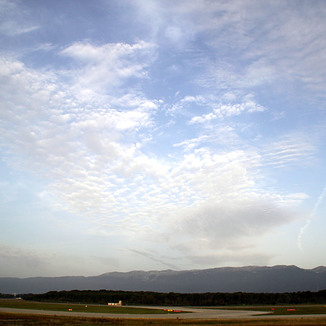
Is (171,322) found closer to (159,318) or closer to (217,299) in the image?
(159,318)

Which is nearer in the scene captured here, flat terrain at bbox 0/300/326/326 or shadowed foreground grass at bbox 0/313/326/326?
shadowed foreground grass at bbox 0/313/326/326

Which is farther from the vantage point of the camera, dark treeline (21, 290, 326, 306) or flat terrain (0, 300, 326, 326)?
dark treeline (21, 290, 326, 306)

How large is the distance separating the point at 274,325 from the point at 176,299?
105157 mm

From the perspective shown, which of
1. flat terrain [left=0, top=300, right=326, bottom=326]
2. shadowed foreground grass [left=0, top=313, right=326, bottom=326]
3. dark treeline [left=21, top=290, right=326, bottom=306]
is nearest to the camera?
shadowed foreground grass [left=0, top=313, right=326, bottom=326]

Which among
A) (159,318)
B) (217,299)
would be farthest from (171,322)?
(217,299)

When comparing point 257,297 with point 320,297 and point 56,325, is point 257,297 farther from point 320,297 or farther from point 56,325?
point 56,325

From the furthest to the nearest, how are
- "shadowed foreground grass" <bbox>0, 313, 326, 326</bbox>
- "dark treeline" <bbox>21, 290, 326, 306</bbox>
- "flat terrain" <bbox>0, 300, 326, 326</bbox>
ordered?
"dark treeline" <bbox>21, 290, 326, 306</bbox> → "flat terrain" <bbox>0, 300, 326, 326</bbox> → "shadowed foreground grass" <bbox>0, 313, 326, 326</bbox>

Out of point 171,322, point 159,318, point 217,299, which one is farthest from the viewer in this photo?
point 217,299

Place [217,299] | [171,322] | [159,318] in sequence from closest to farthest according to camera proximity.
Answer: [171,322] < [159,318] < [217,299]

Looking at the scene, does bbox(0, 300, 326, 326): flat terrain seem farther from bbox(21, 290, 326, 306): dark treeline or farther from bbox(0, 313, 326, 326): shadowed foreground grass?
bbox(21, 290, 326, 306): dark treeline

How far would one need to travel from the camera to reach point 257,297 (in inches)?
4892

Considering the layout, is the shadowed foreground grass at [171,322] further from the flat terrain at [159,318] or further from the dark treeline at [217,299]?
the dark treeline at [217,299]

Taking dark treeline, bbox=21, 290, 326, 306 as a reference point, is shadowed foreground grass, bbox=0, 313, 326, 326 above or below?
above

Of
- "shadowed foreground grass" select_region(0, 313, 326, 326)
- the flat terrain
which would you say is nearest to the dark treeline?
the flat terrain
